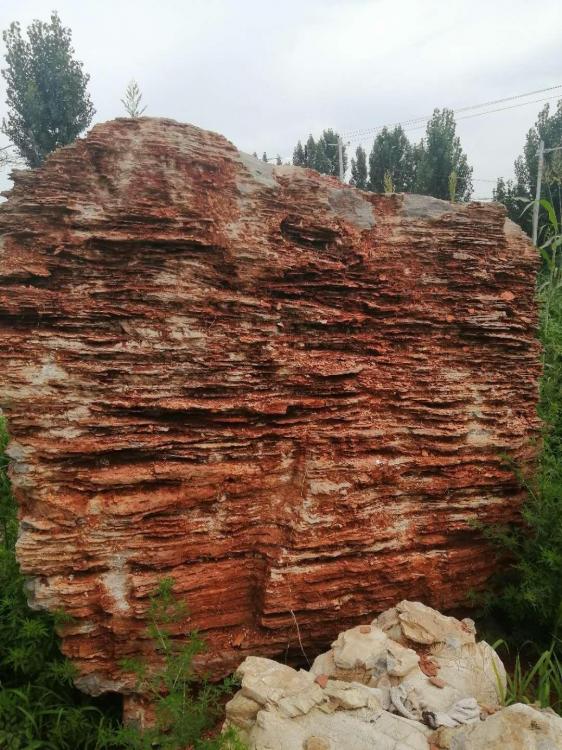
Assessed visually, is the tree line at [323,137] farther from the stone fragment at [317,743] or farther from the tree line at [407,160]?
the stone fragment at [317,743]

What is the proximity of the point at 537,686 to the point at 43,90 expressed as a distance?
16.4m

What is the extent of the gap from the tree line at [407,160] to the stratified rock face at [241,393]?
1334 cm

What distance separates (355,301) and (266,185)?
100cm

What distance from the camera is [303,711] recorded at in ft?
7.79

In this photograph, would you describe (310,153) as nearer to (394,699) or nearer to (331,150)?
(331,150)

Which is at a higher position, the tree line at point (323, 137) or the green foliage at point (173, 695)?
the tree line at point (323, 137)

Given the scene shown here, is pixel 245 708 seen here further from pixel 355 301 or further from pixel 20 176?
pixel 20 176

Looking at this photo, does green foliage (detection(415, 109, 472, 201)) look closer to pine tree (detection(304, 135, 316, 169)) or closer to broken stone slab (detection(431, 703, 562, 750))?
pine tree (detection(304, 135, 316, 169))

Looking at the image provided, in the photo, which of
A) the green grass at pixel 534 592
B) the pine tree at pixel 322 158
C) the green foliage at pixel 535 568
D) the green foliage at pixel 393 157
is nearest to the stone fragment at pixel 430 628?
the green grass at pixel 534 592

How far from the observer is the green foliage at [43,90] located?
45.1 ft

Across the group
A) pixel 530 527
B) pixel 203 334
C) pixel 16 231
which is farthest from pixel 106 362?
pixel 530 527

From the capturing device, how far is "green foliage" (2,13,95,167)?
1373cm

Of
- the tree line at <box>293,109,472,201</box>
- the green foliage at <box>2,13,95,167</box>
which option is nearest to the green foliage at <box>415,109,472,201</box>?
the tree line at <box>293,109,472,201</box>

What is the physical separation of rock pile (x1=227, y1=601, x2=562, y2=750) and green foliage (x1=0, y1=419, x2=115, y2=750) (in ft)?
3.64
